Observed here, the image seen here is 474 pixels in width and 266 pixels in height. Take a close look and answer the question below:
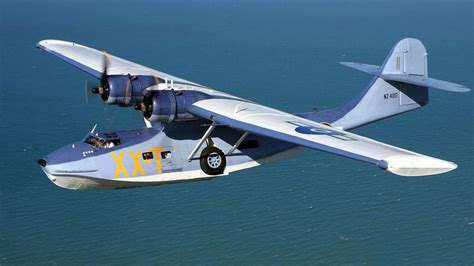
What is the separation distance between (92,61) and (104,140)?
11960 millimetres

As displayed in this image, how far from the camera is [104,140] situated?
33.7m

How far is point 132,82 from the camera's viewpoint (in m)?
34.9

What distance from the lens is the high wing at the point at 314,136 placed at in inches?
1016

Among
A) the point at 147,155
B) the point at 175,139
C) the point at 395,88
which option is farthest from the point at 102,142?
the point at 395,88

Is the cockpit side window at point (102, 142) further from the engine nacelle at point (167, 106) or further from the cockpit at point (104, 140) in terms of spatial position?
the engine nacelle at point (167, 106)

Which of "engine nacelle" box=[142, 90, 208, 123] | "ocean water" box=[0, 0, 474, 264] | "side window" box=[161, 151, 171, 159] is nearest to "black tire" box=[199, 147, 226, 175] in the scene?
"side window" box=[161, 151, 171, 159]

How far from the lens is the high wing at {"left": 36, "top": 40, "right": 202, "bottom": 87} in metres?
41.5

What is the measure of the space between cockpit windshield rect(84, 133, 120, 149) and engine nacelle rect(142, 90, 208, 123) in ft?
5.72

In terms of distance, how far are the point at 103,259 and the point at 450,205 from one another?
92.2 feet

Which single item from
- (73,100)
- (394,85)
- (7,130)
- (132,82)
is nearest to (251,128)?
(132,82)

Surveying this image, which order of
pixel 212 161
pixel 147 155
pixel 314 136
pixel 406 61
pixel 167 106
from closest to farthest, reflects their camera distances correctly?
pixel 314 136 < pixel 167 106 < pixel 147 155 < pixel 212 161 < pixel 406 61

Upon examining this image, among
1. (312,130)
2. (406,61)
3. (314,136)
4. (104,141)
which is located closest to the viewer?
(314,136)

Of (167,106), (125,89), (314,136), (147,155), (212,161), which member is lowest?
(212,161)

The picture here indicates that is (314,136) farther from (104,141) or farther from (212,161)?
(104,141)
